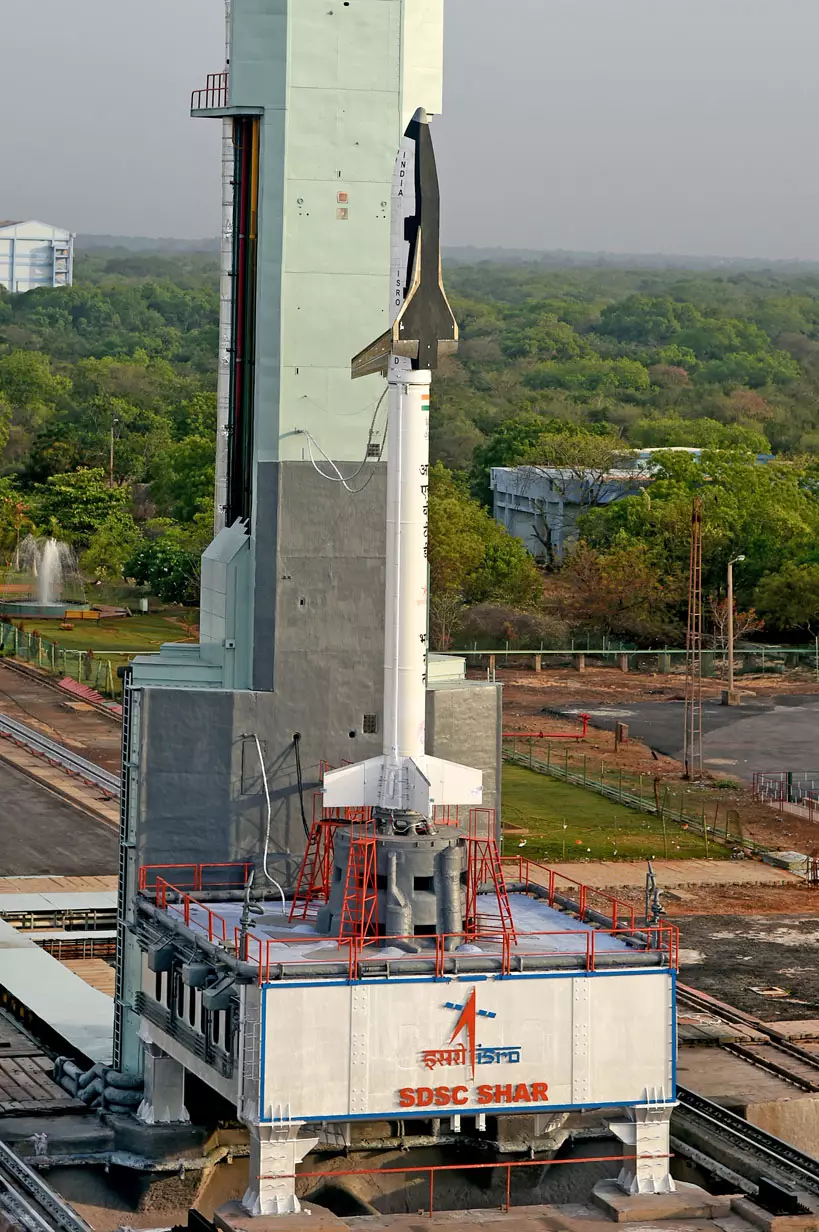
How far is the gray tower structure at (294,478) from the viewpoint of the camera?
3931 cm

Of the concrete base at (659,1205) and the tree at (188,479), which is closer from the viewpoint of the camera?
the concrete base at (659,1205)

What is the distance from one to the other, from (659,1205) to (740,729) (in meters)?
69.1

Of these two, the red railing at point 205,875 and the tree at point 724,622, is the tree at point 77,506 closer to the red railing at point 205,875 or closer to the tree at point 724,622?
the tree at point 724,622

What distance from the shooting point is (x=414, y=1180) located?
121ft

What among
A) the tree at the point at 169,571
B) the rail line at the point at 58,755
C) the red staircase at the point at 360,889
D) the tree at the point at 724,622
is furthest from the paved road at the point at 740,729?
the red staircase at the point at 360,889

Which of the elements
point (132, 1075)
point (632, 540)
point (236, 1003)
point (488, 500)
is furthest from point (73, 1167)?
point (488, 500)

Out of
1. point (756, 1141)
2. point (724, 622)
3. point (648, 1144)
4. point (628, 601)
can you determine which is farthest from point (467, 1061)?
point (628, 601)

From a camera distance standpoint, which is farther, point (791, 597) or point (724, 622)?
point (791, 597)

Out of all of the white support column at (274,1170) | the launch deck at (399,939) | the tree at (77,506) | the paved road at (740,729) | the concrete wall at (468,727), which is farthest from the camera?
the tree at (77,506)

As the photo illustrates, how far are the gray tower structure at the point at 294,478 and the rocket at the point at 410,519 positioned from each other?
2004mm

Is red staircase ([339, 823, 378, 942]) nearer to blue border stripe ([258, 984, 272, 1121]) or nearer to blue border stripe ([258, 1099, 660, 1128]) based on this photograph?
blue border stripe ([258, 984, 272, 1121])

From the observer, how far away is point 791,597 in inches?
5128

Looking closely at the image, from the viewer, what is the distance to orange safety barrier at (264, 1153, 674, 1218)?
1332 inches

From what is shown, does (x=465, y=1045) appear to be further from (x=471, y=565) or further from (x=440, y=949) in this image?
(x=471, y=565)
